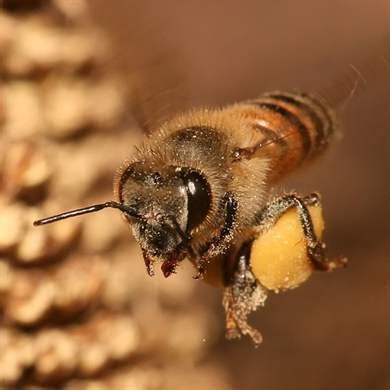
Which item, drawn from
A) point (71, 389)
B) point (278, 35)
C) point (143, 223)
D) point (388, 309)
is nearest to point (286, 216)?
point (143, 223)

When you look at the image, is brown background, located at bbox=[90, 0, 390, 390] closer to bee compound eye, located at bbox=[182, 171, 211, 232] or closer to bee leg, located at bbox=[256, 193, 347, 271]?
bee leg, located at bbox=[256, 193, 347, 271]

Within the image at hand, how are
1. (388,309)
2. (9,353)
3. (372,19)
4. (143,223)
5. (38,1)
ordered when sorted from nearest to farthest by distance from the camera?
(143,223) < (9,353) < (38,1) < (388,309) < (372,19)

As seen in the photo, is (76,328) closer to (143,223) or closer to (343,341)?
(143,223)

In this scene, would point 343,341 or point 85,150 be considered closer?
point 85,150

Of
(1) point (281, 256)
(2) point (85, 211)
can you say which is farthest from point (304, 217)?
(2) point (85, 211)

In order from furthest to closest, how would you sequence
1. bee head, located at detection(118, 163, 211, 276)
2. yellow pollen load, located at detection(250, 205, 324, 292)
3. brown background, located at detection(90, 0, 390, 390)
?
brown background, located at detection(90, 0, 390, 390) → yellow pollen load, located at detection(250, 205, 324, 292) → bee head, located at detection(118, 163, 211, 276)

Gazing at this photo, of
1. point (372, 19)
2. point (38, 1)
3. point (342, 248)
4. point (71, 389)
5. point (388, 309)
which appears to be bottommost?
point (71, 389)

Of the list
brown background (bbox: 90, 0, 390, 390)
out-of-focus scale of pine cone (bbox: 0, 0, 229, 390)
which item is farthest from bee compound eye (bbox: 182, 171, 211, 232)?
brown background (bbox: 90, 0, 390, 390)

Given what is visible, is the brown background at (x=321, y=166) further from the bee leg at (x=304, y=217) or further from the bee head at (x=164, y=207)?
the bee head at (x=164, y=207)
